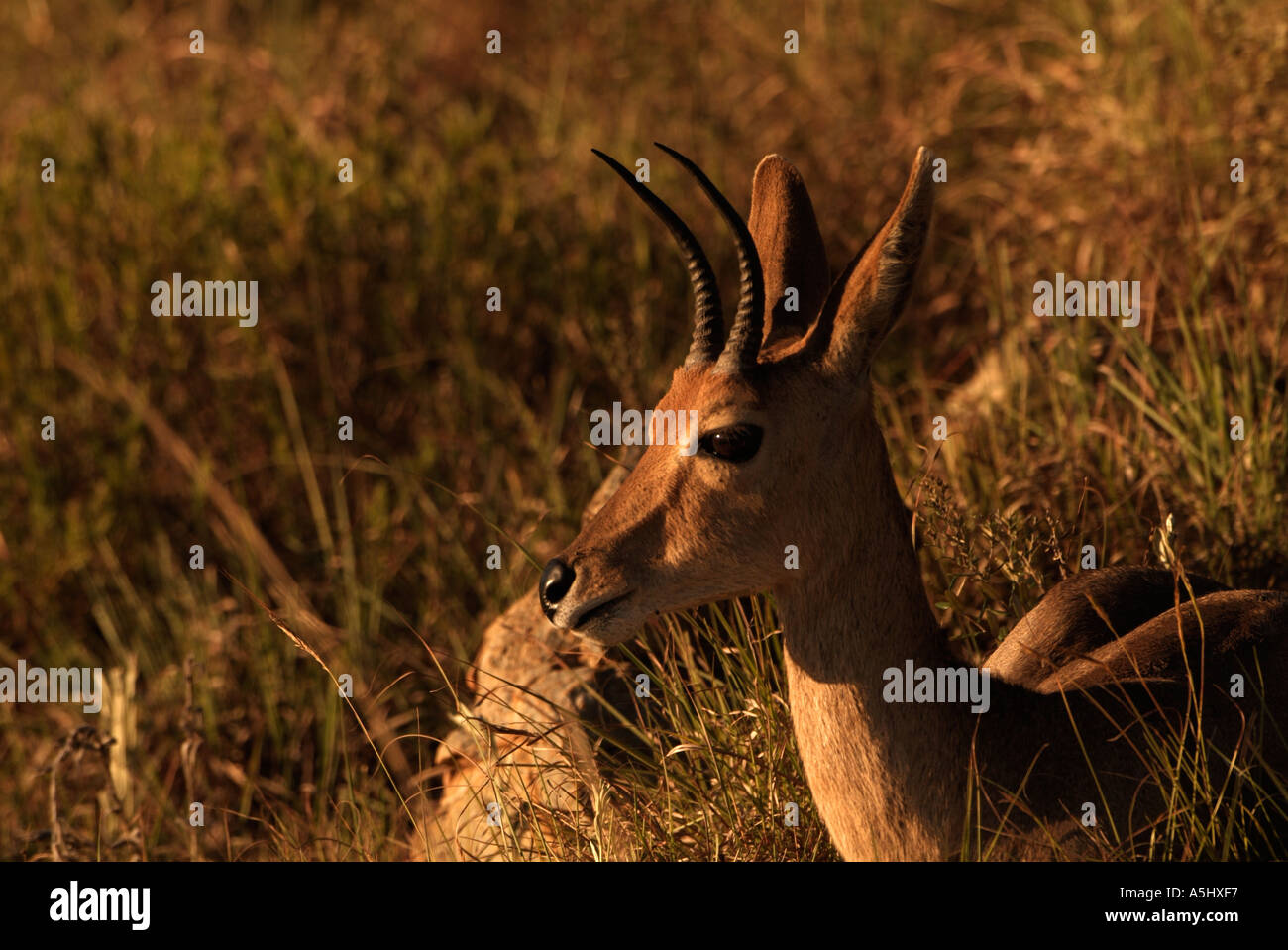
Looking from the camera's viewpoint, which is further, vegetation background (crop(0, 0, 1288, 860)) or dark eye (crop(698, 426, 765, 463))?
vegetation background (crop(0, 0, 1288, 860))

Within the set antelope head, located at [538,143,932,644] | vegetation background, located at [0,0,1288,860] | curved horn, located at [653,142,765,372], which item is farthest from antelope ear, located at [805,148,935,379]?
vegetation background, located at [0,0,1288,860]

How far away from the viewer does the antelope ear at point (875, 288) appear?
10.2 feet

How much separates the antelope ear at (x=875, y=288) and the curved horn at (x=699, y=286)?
207 millimetres

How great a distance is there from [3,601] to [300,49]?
4.21 metres

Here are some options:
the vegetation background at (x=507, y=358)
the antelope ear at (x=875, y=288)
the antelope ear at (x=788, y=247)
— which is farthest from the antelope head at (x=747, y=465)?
the vegetation background at (x=507, y=358)

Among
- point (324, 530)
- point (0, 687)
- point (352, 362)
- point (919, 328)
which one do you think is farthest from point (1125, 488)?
point (0, 687)

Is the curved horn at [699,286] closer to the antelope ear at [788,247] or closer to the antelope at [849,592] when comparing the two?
the antelope at [849,592]

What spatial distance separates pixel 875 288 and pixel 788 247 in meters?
0.58

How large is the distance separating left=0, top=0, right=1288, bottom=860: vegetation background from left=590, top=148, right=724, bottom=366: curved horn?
752 mm

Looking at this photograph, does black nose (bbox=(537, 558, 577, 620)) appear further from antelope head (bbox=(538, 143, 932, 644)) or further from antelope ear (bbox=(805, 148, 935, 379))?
antelope ear (bbox=(805, 148, 935, 379))

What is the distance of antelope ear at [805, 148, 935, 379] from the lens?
3.11 meters

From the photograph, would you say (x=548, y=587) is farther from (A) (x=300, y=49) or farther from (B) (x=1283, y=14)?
(A) (x=300, y=49)

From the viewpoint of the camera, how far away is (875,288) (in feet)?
10.4

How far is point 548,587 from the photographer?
313 cm
